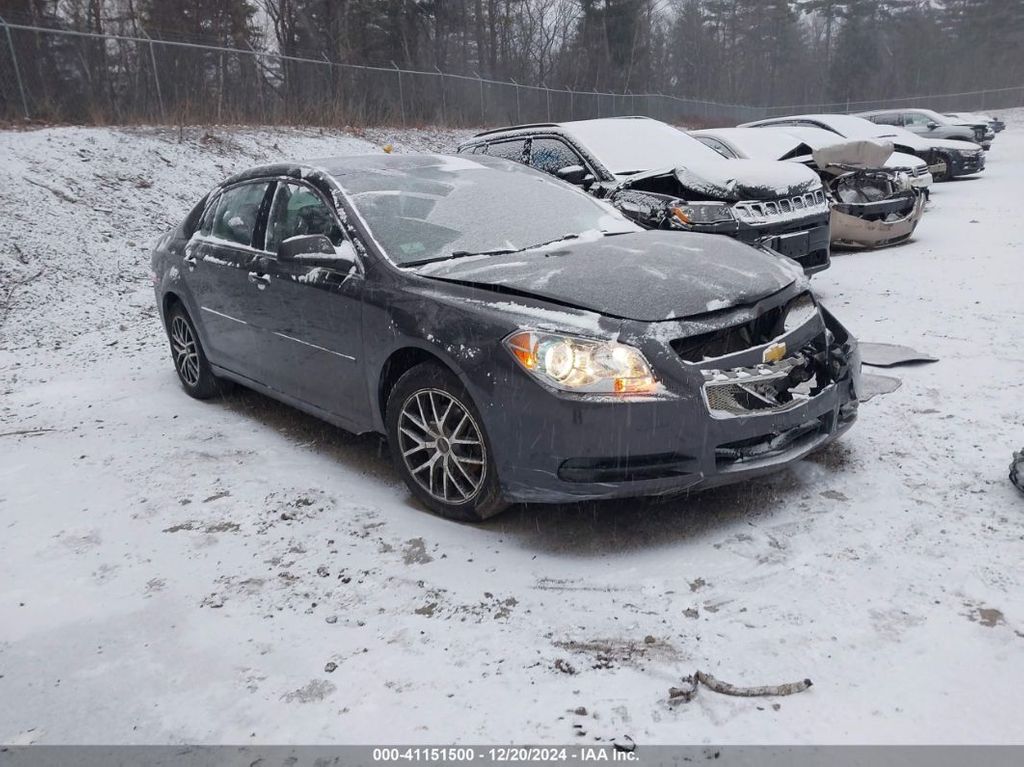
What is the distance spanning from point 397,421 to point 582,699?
1732 millimetres

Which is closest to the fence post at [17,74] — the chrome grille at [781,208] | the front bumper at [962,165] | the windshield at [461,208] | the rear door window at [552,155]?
the rear door window at [552,155]

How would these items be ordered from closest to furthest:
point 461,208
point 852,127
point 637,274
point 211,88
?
point 637,274
point 461,208
point 852,127
point 211,88

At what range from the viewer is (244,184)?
533 cm

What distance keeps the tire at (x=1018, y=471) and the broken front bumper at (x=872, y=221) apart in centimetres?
652

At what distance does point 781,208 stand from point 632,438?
4.65 meters

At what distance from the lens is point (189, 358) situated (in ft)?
19.4

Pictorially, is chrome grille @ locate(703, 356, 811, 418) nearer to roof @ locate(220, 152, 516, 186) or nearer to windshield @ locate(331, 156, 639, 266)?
windshield @ locate(331, 156, 639, 266)

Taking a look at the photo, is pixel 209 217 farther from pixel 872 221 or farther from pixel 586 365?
pixel 872 221

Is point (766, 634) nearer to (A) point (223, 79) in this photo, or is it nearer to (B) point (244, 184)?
(B) point (244, 184)

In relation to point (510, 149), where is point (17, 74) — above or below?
above

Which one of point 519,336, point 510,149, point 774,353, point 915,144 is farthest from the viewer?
point 915,144

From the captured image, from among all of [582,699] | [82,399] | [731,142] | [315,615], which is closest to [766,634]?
[582,699]

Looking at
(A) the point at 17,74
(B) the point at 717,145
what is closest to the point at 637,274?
(B) the point at 717,145

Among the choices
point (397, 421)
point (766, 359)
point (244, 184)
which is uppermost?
point (244, 184)
